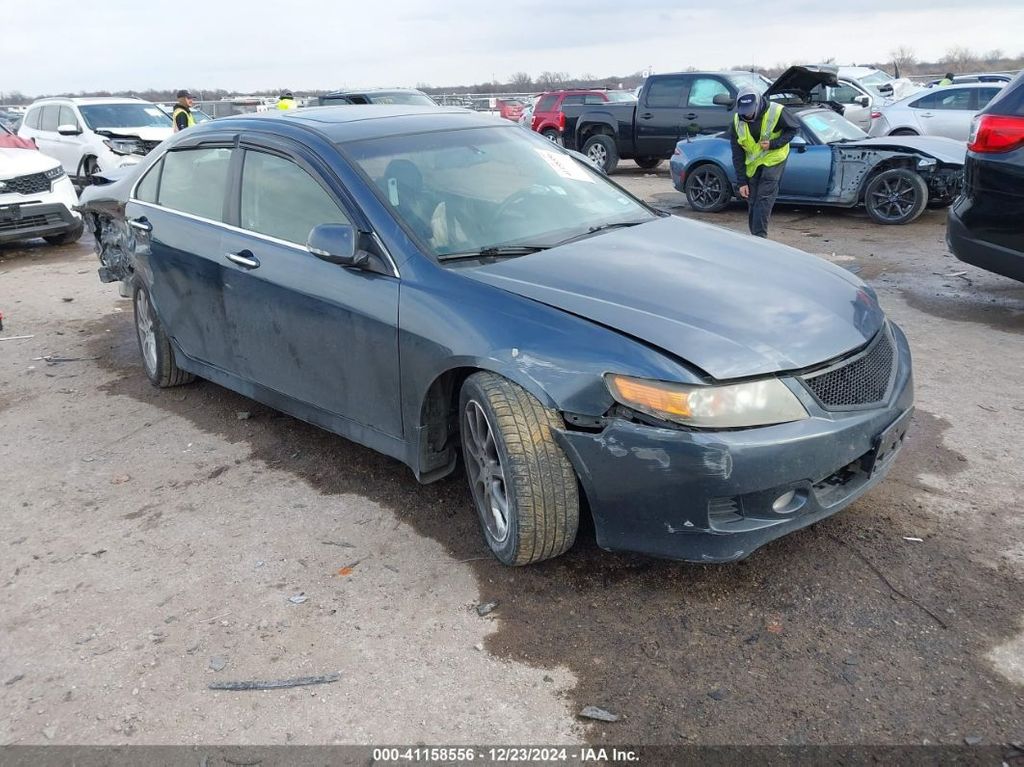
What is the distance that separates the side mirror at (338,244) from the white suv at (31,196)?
831cm

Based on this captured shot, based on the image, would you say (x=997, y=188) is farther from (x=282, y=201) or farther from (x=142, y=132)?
(x=142, y=132)

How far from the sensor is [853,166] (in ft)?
34.2

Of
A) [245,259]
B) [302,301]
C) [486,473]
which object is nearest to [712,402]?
[486,473]

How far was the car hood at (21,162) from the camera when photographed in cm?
1015

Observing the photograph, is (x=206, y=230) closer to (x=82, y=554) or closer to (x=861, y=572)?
(x=82, y=554)

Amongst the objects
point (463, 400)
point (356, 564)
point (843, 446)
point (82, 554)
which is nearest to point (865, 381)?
point (843, 446)

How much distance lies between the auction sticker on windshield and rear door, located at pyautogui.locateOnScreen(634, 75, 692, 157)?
1162 centimetres

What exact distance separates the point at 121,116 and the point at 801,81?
1109cm

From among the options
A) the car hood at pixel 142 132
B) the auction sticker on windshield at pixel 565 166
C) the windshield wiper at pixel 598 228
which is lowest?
the windshield wiper at pixel 598 228

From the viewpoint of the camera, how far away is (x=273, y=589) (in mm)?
3332

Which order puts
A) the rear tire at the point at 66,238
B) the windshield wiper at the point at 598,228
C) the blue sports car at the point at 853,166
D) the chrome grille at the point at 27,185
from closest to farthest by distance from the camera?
1. the windshield wiper at the point at 598,228
2. the blue sports car at the point at 853,166
3. the chrome grille at the point at 27,185
4. the rear tire at the point at 66,238

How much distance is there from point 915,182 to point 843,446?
8367 millimetres

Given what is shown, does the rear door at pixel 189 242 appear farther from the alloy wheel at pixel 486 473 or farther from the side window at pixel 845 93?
the side window at pixel 845 93

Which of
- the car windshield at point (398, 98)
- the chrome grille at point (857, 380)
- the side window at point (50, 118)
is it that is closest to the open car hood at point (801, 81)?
the car windshield at point (398, 98)
